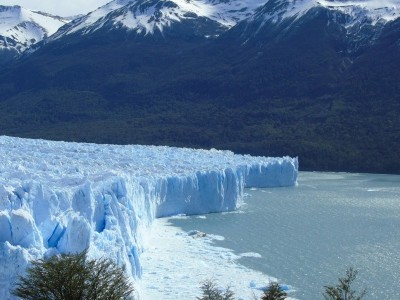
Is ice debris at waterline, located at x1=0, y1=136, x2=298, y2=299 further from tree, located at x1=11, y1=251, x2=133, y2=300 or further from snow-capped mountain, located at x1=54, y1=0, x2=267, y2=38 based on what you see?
snow-capped mountain, located at x1=54, y1=0, x2=267, y2=38

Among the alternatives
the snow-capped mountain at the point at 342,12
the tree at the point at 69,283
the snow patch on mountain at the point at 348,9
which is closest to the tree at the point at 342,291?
the tree at the point at 69,283

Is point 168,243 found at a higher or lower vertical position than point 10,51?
lower

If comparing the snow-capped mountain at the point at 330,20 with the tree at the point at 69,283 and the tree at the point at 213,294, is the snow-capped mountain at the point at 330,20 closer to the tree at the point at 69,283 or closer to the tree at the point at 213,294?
the tree at the point at 213,294

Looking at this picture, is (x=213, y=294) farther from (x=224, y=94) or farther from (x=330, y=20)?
(x=330, y=20)

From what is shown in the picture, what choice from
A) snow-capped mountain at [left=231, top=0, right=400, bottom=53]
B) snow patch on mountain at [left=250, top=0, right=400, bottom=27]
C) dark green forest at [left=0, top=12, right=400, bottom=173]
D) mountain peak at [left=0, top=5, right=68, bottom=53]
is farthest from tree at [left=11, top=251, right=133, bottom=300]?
mountain peak at [left=0, top=5, right=68, bottom=53]

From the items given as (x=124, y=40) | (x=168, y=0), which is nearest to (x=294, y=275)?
(x=124, y=40)

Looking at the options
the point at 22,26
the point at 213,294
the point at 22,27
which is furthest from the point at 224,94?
the point at 22,26

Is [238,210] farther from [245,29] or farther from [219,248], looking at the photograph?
[245,29]
